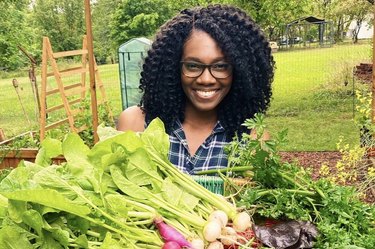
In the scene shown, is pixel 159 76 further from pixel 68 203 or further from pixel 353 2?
pixel 353 2

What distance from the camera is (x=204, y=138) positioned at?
7.41 ft

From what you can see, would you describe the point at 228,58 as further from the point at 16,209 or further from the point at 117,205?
the point at 16,209

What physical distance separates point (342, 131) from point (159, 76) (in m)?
Answer: 6.56

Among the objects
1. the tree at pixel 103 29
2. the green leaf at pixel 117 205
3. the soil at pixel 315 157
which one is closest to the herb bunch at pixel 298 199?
the green leaf at pixel 117 205

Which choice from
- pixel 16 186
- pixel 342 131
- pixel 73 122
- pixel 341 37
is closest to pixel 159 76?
pixel 16 186

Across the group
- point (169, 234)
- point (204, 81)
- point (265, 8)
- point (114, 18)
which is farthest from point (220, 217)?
point (114, 18)

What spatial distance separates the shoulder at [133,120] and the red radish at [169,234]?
102 centimetres

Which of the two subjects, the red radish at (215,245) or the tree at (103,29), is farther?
the tree at (103,29)

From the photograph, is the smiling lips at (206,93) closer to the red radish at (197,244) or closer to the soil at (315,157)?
the red radish at (197,244)

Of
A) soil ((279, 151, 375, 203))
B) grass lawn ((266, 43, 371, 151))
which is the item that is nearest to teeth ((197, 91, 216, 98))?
grass lawn ((266, 43, 371, 151))

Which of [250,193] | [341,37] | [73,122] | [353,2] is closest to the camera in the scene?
[250,193]

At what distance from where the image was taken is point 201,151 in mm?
2234

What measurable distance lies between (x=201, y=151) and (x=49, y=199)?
1.16 meters

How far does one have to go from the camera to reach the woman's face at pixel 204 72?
6.51ft
